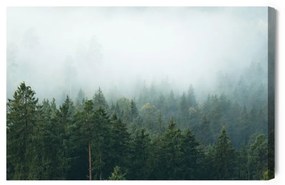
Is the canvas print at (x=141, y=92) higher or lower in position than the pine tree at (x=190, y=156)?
higher

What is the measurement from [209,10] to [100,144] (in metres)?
2.09

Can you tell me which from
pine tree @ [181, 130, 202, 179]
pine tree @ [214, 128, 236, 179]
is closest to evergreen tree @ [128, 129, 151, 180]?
pine tree @ [181, 130, 202, 179]

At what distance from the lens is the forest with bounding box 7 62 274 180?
19.0 m

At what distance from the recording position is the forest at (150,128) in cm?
1905

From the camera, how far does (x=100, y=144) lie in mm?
19078

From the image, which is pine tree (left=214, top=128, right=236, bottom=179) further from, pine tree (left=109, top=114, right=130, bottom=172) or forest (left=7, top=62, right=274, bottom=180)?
pine tree (left=109, top=114, right=130, bottom=172)

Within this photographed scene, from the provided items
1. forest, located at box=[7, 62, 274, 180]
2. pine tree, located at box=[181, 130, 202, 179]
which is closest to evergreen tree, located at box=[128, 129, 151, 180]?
forest, located at box=[7, 62, 274, 180]

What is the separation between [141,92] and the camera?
62.6 ft

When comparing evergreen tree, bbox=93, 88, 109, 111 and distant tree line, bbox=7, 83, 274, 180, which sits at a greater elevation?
evergreen tree, bbox=93, 88, 109, 111

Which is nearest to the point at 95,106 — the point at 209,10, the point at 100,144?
the point at 100,144

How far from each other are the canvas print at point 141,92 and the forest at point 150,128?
0.04 ft

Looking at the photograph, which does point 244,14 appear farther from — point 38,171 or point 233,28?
point 38,171
